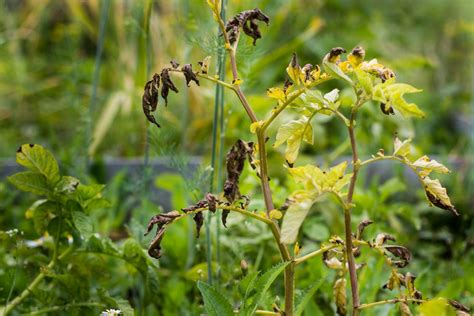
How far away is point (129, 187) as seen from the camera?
1592 millimetres

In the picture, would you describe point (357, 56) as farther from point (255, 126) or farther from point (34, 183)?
point (34, 183)

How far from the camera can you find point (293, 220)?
84 centimetres

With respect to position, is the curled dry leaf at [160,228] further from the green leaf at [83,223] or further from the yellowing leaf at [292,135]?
the green leaf at [83,223]

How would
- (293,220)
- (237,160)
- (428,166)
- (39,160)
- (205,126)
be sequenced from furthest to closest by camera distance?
(205,126)
(39,160)
(237,160)
(428,166)
(293,220)

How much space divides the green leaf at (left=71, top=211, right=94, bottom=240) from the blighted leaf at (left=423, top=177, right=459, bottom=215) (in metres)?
0.59

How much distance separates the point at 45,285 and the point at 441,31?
124 inches

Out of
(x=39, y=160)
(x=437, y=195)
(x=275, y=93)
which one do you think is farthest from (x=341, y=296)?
(x=39, y=160)

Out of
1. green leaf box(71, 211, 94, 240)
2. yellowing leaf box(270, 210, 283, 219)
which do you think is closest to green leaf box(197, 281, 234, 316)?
yellowing leaf box(270, 210, 283, 219)

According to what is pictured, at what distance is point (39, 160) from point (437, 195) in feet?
2.25

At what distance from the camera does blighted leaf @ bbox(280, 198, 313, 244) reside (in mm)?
821

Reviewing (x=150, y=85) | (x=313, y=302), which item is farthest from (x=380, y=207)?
(x=150, y=85)

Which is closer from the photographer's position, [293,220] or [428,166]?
[293,220]

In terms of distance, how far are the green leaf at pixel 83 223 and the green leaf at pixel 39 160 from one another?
0.07 meters

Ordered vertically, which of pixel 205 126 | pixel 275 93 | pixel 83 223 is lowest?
pixel 83 223
